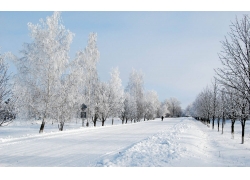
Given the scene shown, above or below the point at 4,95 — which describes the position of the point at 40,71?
above

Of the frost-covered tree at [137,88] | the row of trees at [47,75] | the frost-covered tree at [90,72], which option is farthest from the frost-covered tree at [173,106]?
the row of trees at [47,75]

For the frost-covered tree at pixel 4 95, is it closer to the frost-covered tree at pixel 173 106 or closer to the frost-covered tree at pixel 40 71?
the frost-covered tree at pixel 40 71

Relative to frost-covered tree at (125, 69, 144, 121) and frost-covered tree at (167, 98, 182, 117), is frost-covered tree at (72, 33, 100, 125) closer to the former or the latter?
frost-covered tree at (125, 69, 144, 121)

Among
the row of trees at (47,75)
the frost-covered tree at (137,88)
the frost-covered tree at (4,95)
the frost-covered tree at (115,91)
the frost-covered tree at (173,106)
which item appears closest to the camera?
the frost-covered tree at (4,95)

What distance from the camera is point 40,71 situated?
20797 mm

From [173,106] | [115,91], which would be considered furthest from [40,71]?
[173,106]

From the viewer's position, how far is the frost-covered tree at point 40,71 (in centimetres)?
2031

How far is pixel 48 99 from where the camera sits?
20.5 metres

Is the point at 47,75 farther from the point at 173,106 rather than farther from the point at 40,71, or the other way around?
the point at 173,106

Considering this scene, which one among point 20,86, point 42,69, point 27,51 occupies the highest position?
point 27,51

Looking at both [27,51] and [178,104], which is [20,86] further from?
[178,104]

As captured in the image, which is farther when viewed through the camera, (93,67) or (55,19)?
(93,67)
